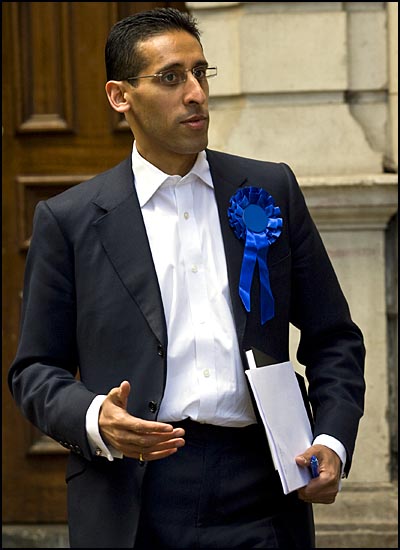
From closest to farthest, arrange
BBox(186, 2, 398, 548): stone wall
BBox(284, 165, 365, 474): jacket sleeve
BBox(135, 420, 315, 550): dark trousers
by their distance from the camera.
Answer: BBox(135, 420, 315, 550): dark trousers < BBox(284, 165, 365, 474): jacket sleeve < BBox(186, 2, 398, 548): stone wall

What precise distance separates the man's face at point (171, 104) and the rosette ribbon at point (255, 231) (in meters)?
0.18

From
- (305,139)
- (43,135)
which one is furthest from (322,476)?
(43,135)

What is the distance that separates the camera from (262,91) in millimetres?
4891

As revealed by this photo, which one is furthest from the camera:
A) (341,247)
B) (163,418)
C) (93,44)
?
(93,44)

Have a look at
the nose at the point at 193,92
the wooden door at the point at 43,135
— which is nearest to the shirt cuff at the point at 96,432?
the nose at the point at 193,92

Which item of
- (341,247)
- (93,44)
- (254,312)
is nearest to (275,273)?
(254,312)

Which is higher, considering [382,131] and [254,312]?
[382,131]

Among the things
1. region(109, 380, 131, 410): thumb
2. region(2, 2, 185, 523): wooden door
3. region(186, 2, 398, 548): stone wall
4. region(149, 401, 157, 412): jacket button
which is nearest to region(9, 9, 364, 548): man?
region(149, 401, 157, 412): jacket button

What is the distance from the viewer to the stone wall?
4.85 meters

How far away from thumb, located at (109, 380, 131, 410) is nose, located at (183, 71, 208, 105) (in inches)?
27.8

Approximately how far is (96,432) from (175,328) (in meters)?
0.31

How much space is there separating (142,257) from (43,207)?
0.91 ft

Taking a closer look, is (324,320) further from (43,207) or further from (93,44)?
(93,44)

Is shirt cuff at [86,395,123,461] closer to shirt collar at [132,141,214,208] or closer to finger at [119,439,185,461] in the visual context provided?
finger at [119,439,185,461]
